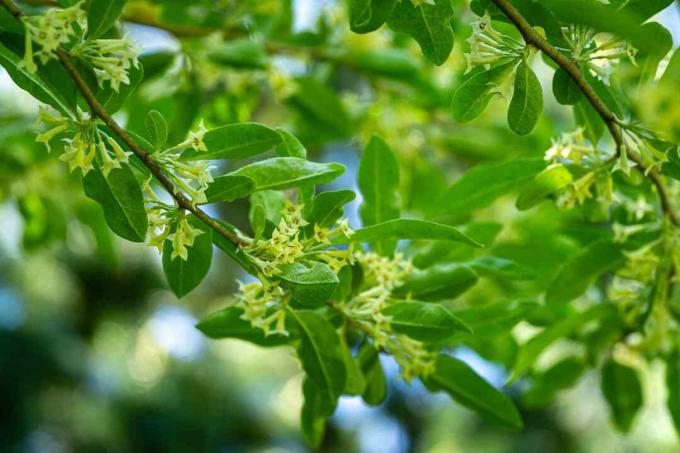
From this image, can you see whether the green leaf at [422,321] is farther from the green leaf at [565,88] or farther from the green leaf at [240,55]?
the green leaf at [240,55]

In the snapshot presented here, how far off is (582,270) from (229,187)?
0.62 metres

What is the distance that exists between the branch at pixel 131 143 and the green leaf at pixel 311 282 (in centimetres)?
6

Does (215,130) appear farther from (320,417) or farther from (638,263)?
(638,263)

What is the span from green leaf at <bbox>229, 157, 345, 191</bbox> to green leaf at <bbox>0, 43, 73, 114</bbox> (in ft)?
0.65

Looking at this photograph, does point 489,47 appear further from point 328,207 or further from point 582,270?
point 582,270

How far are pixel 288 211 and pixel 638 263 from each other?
22.6 inches

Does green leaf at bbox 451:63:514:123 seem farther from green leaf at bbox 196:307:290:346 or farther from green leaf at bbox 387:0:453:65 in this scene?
green leaf at bbox 196:307:290:346

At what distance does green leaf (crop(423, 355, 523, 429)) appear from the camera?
1.29m

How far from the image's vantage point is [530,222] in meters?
1.78

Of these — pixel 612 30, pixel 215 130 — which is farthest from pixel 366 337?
pixel 612 30

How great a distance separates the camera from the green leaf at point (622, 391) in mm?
1648

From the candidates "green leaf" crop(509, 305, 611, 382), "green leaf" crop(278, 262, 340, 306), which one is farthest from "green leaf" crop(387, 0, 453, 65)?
"green leaf" crop(509, 305, 611, 382)

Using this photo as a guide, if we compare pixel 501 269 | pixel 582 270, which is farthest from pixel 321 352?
pixel 582 270

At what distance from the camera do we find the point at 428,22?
898 millimetres
